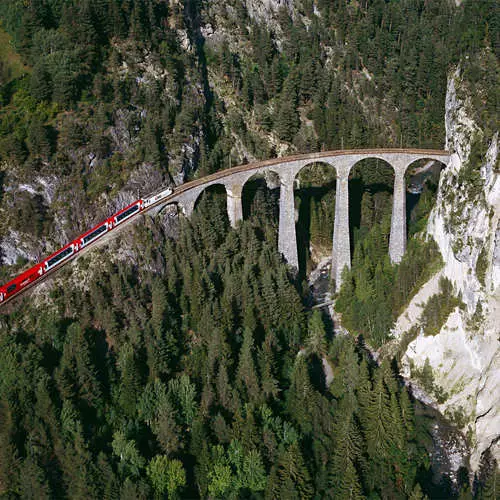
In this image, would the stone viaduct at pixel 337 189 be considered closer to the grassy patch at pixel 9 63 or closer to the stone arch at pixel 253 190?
the stone arch at pixel 253 190

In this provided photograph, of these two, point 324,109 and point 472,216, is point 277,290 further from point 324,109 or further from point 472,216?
point 324,109

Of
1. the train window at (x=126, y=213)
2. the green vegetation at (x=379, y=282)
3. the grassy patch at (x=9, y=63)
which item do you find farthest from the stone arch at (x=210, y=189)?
the grassy patch at (x=9, y=63)

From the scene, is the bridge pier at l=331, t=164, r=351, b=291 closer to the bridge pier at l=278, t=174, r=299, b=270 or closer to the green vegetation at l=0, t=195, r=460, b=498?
the bridge pier at l=278, t=174, r=299, b=270

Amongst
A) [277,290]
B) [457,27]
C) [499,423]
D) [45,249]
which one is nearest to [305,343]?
[277,290]

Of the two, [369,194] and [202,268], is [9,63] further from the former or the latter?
[369,194]

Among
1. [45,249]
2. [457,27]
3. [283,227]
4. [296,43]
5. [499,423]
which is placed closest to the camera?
[499,423]

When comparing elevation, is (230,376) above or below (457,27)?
below

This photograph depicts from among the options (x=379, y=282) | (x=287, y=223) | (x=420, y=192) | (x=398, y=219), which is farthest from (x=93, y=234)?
(x=420, y=192)
